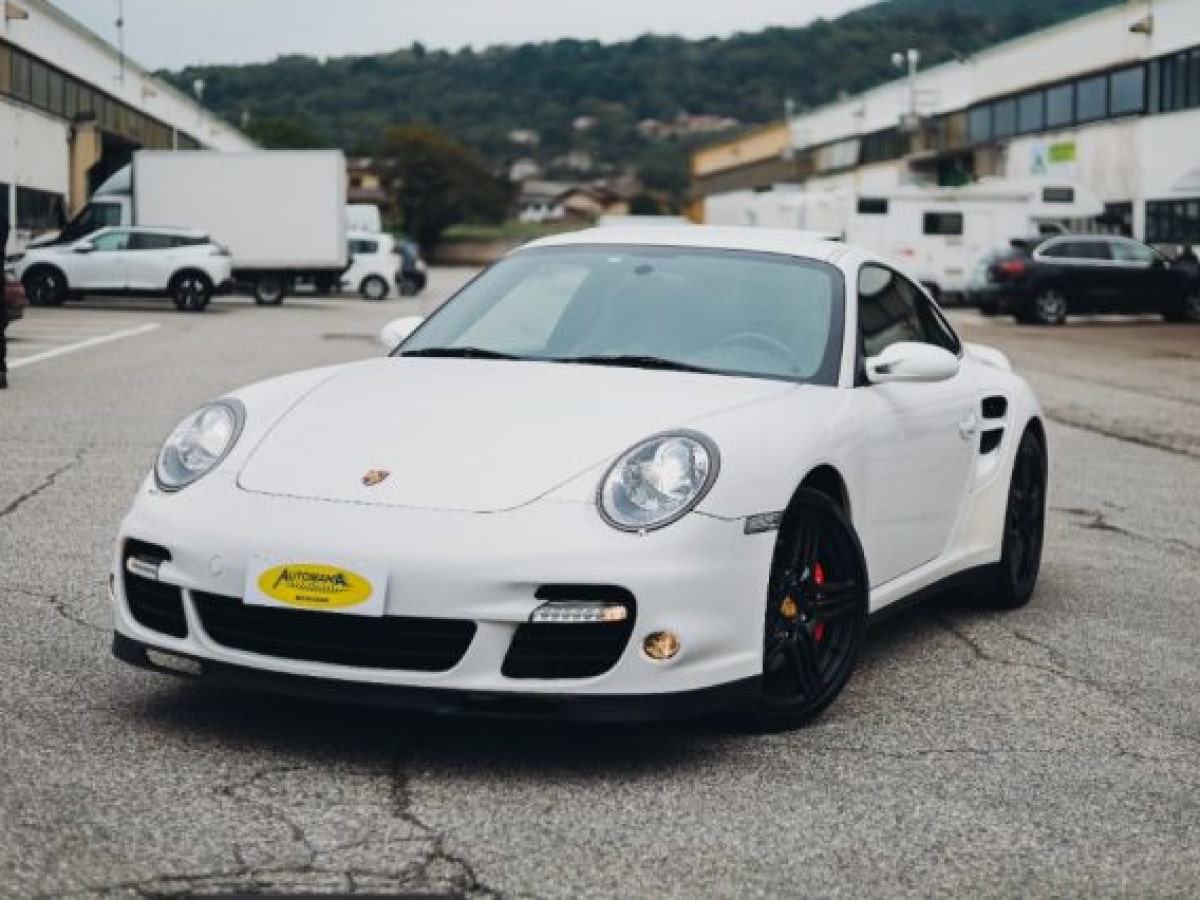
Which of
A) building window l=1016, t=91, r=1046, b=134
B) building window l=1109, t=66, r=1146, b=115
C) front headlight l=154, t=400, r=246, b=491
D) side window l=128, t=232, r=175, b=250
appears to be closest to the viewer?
front headlight l=154, t=400, r=246, b=491

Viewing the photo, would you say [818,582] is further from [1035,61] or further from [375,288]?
[1035,61]

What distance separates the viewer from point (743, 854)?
4.20 m

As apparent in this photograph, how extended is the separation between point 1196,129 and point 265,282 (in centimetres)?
2203

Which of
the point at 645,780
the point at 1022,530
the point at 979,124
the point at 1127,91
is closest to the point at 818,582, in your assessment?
the point at 645,780

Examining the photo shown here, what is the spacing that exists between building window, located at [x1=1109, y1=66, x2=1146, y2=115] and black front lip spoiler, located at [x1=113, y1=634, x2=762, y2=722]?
4914 cm

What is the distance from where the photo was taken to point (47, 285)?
36.3m

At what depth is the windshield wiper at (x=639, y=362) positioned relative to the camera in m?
5.73

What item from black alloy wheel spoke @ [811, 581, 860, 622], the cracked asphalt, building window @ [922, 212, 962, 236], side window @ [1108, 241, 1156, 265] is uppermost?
building window @ [922, 212, 962, 236]

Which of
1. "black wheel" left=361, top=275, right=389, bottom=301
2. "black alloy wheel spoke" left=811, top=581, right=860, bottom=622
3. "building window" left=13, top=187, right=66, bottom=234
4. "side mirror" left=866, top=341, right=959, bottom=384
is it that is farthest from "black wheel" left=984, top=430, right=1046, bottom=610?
"black wheel" left=361, top=275, right=389, bottom=301

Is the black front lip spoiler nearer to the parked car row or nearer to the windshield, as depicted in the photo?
the windshield

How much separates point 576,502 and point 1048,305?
32168 mm

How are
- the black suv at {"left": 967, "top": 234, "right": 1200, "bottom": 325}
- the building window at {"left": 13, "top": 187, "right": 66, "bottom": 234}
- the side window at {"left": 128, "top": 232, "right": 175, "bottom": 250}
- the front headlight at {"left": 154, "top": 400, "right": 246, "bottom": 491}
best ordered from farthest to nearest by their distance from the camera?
the building window at {"left": 13, "top": 187, "right": 66, "bottom": 234} < the side window at {"left": 128, "top": 232, "right": 175, "bottom": 250} < the black suv at {"left": 967, "top": 234, "right": 1200, "bottom": 325} < the front headlight at {"left": 154, "top": 400, "right": 246, "bottom": 491}

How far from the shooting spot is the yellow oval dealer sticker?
15.4 ft

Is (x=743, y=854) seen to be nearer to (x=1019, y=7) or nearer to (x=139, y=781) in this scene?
(x=139, y=781)
